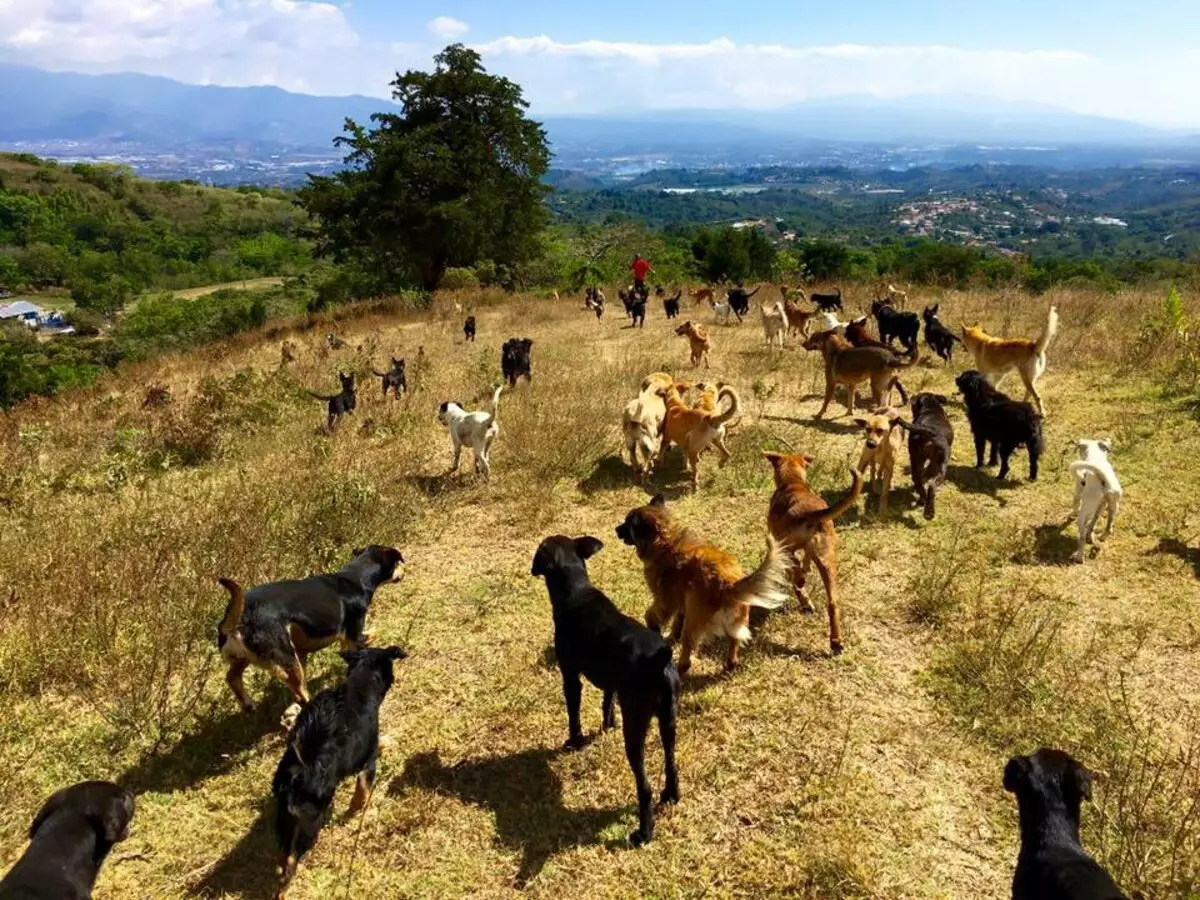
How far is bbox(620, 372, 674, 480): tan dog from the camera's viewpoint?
25.7ft

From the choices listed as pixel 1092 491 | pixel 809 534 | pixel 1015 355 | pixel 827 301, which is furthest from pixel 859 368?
pixel 827 301

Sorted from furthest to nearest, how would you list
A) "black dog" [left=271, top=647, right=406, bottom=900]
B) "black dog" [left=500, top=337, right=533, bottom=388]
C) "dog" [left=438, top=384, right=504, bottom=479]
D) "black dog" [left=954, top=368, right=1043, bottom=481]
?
1. "black dog" [left=500, top=337, right=533, bottom=388]
2. "dog" [left=438, top=384, right=504, bottom=479]
3. "black dog" [left=954, top=368, right=1043, bottom=481]
4. "black dog" [left=271, top=647, right=406, bottom=900]

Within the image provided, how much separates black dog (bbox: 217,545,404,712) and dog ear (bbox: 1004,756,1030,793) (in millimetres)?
3742

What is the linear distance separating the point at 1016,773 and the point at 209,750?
14.4ft

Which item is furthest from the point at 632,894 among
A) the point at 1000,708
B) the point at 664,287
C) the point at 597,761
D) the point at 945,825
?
the point at 664,287

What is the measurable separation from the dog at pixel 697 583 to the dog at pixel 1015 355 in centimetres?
636

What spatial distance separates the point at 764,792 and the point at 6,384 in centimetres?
3639

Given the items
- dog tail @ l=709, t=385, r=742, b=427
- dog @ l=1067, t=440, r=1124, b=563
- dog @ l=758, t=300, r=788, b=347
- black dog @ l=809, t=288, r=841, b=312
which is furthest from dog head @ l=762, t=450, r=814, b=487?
black dog @ l=809, t=288, r=841, b=312

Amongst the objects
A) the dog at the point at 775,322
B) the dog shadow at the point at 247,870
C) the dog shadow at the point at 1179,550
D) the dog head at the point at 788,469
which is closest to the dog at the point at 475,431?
the dog head at the point at 788,469

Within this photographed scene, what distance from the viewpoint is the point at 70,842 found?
2.79 m

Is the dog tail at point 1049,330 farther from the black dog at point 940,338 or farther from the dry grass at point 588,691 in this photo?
the black dog at point 940,338

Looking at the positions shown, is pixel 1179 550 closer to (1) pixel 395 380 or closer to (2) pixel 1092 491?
(2) pixel 1092 491

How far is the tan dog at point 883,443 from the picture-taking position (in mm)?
6750

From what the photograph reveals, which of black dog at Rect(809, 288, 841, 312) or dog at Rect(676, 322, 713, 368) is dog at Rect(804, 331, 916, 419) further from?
black dog at Rect(809, 288, 841, 312)
